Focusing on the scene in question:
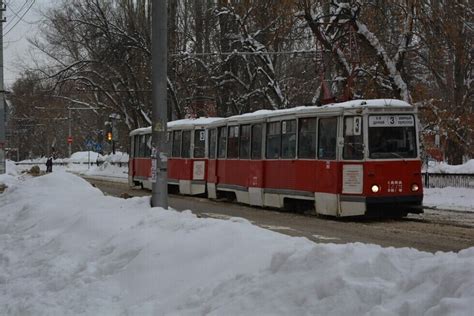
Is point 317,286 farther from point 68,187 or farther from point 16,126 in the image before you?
point 16,126

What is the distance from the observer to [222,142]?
22609mm

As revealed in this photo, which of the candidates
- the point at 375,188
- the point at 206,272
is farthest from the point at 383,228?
the point at 206,272

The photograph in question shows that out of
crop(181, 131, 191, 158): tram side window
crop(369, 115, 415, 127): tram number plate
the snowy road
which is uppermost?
crop(369, 115, 415, 127): tram number plate

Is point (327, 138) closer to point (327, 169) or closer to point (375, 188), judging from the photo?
point (327, 169)

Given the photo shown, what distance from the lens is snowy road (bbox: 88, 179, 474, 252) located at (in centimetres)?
1191

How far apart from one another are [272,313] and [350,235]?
7.93 metres

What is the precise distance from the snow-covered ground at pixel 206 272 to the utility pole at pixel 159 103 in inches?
44.2

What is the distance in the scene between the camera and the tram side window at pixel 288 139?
697 inches

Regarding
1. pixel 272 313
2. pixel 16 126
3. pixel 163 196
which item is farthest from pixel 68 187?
pixel 16 126

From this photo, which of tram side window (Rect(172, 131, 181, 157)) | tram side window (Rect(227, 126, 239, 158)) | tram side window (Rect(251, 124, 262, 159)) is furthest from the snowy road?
tram side window (Rect(172, 131, 181, 157))

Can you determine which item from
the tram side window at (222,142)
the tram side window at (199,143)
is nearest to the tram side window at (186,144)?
the tram side window at (199,143)

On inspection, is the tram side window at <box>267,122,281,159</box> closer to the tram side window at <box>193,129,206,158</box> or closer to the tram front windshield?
the tram front windshield

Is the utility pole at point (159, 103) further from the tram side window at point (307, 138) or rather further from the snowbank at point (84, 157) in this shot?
the snowbank at point (84, 157)

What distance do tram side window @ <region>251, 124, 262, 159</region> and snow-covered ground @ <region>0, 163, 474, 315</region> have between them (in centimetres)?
858
